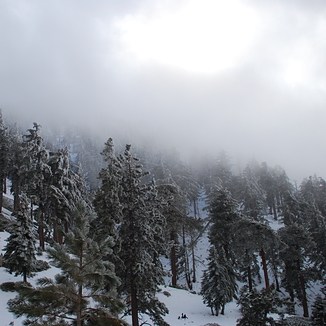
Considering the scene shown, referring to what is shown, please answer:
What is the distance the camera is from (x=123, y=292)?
20500mm

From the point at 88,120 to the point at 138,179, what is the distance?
7099 inches

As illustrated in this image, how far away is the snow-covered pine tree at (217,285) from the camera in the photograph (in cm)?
2848

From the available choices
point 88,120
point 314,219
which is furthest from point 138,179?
point 88,120

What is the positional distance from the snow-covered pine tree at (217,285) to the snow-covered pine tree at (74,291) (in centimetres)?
2097

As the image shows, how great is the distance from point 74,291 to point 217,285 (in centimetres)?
2197

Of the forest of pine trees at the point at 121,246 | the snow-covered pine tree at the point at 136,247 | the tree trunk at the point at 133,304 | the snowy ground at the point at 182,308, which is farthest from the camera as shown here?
the snowy ground at the point at 182,308

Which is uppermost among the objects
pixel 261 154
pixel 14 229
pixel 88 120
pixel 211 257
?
pixel 88 120

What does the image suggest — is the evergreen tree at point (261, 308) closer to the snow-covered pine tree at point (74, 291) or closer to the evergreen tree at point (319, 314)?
the evergreen tree at point (319, 314)

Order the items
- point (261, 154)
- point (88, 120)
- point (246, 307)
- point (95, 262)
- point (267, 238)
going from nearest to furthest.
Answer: point (95, 262)
point (246, 307)
point (267, 238)
point (261, 154)
point (88, 120)

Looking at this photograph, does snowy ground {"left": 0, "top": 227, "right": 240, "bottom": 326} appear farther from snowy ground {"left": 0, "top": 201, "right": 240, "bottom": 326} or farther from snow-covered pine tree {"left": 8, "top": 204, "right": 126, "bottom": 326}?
snow-covered pine tree {"left": 8, "top": 204, "right": 126, "bottom": 326}

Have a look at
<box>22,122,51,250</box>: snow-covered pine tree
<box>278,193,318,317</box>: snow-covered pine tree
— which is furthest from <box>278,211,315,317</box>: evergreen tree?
<box>22,122,51,250</box>: snow-covered pine tree

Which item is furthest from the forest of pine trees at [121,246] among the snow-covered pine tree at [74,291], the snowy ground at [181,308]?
the snowy ground at [181,308]

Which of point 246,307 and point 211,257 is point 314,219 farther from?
point 246,307

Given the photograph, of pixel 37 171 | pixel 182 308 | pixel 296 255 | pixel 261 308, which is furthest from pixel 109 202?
pixel 296 255
